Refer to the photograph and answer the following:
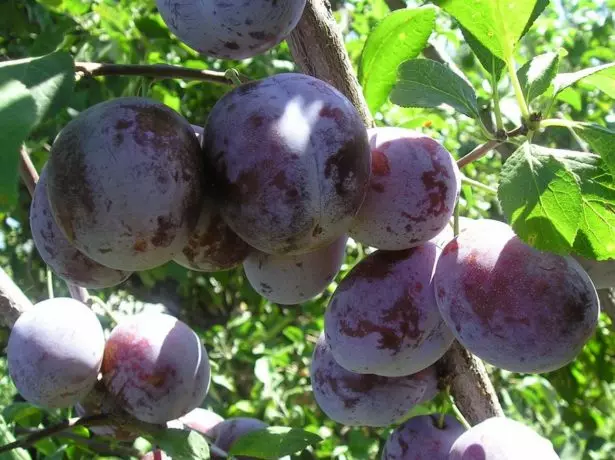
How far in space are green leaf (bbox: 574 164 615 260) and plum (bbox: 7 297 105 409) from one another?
24.7 inches

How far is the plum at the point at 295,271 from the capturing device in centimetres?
69

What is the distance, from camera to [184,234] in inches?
21.8

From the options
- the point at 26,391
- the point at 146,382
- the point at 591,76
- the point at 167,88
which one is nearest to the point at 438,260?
the point at 591,76

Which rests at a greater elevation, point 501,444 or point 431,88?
point 431,88

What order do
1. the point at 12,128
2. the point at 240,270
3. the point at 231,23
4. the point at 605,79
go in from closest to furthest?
the point at 12,128 < the point at 231,23 < the point at 605,79 < the point at 240,270

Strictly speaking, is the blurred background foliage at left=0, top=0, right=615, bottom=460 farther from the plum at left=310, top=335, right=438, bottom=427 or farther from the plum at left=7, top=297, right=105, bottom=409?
the plum at left=310, top=335, right=438, bottom=427

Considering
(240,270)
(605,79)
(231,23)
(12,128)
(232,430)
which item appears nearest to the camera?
(12,128)

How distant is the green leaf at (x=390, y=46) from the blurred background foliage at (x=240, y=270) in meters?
0.43

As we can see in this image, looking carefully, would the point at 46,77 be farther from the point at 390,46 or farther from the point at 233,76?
the point at 390,46

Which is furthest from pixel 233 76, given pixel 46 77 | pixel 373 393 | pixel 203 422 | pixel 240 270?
pixel 240 270

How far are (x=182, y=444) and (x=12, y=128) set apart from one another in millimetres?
502

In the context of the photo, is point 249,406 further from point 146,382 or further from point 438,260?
point 438,260

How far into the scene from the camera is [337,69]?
72 centimetres

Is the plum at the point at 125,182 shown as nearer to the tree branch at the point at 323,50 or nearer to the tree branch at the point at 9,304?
the tree branch at the point at 323,50
